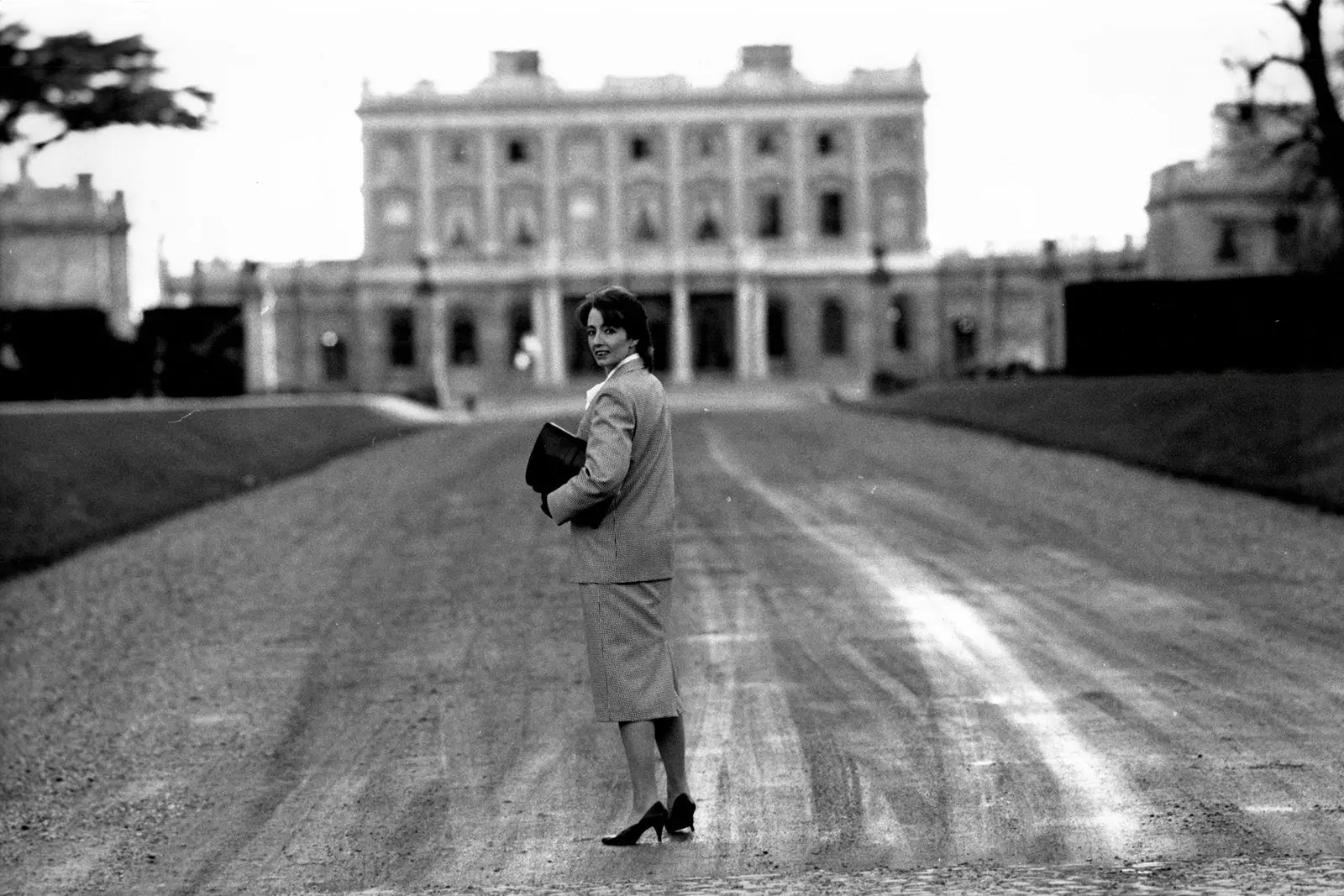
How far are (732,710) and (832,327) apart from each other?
288 feet

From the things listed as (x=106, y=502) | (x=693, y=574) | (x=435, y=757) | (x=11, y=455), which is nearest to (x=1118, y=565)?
(x=693, y=574)

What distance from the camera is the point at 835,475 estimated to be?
86.0ft

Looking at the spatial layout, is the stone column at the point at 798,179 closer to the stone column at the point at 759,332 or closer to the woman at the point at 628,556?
the stone column at the point at 759,332

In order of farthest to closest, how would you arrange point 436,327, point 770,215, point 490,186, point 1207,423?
point 770,215, point 490,186, point 436,327, point 1207,423

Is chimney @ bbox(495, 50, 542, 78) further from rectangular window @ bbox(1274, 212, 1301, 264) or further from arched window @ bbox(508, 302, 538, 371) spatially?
rectangular window @ bbox(1274, 212, 1301, 264)

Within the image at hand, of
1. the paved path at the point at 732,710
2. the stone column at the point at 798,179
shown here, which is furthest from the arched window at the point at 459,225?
the paved path at the point at 732,710

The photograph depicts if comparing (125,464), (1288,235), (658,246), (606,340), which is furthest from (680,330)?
(606,340)

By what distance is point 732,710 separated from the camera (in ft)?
35.0

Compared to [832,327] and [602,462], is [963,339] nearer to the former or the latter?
[832,327]

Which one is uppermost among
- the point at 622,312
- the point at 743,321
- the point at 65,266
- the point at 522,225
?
the point at 522,225

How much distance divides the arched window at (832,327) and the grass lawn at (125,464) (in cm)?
5729

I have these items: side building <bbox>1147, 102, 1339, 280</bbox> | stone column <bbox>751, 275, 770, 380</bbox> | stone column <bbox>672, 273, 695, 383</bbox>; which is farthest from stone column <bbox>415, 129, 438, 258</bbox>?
side building <bbox>1147, 102, 1339, 280</bbox>

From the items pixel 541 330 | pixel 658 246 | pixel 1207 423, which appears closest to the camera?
pixel 1207 423

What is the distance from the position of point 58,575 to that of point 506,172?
9088 cm
